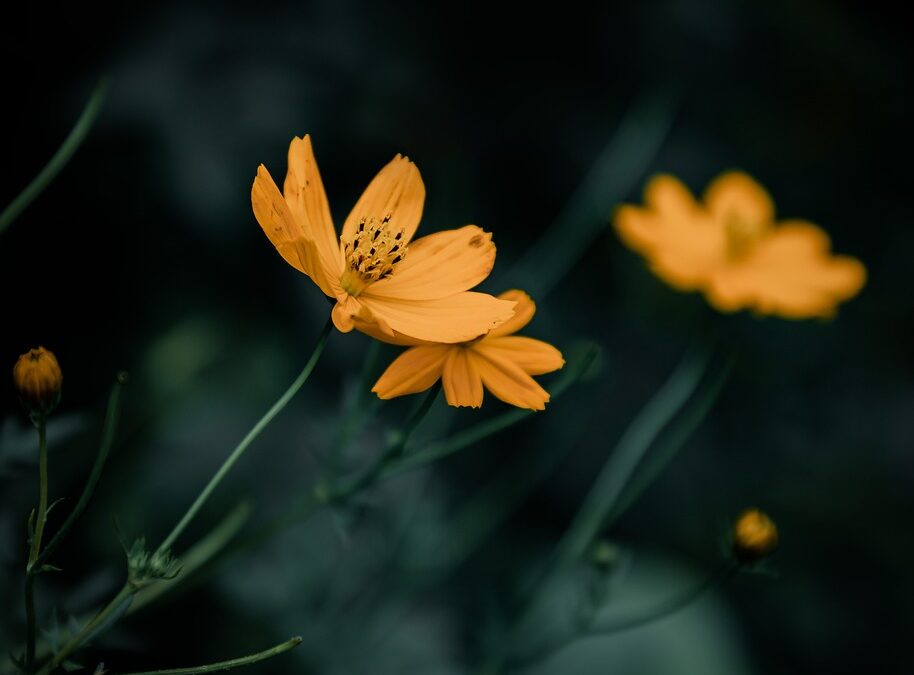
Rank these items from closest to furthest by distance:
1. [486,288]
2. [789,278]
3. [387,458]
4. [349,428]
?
1. [387,458]
2. [349,428]
3. [486,288]
4. [789,278]

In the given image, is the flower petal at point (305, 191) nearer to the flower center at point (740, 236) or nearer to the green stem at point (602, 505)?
the green stem at point (602, 505)

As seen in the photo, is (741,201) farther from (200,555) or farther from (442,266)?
(200,555)

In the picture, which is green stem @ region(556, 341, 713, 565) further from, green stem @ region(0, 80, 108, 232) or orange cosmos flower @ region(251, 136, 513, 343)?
green stem @ region(0, 80, 108, 232)

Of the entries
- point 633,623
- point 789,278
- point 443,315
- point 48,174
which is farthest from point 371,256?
point 789,278

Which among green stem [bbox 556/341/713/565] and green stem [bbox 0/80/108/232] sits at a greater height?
green stem [bbox 0/80/108/232]

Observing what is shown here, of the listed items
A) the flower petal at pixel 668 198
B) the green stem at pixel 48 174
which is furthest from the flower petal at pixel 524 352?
the flower petal at pixel 668 198

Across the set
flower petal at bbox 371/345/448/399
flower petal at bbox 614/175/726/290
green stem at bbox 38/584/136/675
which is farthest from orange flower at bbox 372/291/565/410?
flower petal at bbox 614/175/726/290
